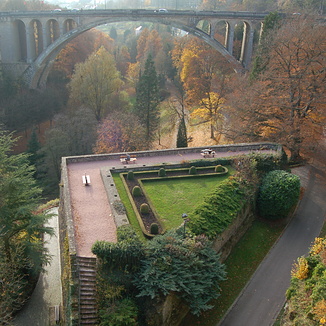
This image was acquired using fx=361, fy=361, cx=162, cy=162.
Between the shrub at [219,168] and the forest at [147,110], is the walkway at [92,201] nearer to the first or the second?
the forest at [147,110]

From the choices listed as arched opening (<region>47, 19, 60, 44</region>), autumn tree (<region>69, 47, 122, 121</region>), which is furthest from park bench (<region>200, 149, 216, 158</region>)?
arched opening (<region>47, 19, 60, 44</region>)

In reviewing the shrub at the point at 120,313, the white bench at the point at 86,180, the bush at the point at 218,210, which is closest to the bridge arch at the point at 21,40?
the white bench at the point at 86,180

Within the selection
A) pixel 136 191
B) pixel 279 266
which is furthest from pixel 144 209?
pixel 279 266

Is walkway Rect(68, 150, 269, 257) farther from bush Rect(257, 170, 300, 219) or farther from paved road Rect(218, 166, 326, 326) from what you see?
paved road Rect(218, 166, 326, 326)

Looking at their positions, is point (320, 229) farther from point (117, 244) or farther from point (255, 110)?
point (117, 244)

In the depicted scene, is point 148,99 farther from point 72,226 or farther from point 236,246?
point 72,226

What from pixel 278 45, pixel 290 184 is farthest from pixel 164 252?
pixel 278 45
